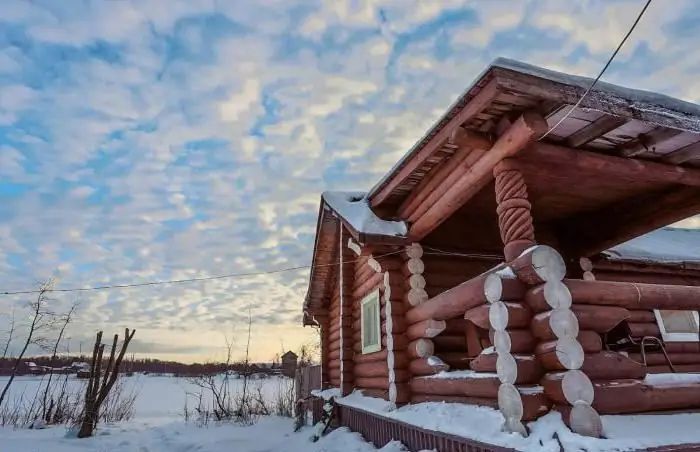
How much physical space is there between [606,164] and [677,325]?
569cm

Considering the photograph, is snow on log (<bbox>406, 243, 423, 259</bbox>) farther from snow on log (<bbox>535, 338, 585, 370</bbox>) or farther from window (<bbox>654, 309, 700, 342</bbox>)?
window (<bbox>654, 309, 700, 342</bbox>)

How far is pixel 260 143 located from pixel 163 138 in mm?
2638

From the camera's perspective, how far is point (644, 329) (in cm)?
795

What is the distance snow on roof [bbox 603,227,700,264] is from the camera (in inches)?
344

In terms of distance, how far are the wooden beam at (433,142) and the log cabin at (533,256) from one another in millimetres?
23

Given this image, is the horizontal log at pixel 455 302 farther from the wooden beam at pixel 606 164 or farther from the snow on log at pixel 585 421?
the wooden beam at pixel 606 164

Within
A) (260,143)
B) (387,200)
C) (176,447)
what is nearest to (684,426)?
(387,200)

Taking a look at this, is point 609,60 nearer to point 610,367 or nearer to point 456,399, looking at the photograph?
point 610,367

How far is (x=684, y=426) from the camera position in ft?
12.0

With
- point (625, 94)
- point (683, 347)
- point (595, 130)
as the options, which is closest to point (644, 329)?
point (683, 347)

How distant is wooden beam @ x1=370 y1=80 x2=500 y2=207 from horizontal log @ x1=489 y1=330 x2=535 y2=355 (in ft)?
7.61

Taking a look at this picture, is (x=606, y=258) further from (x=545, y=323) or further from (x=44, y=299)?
(x=44, y=299)

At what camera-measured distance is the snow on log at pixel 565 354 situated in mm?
3609

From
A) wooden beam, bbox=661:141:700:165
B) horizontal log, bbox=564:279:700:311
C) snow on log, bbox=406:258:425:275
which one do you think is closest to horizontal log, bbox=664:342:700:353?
horizontal log, bbox=564:279:700:311
